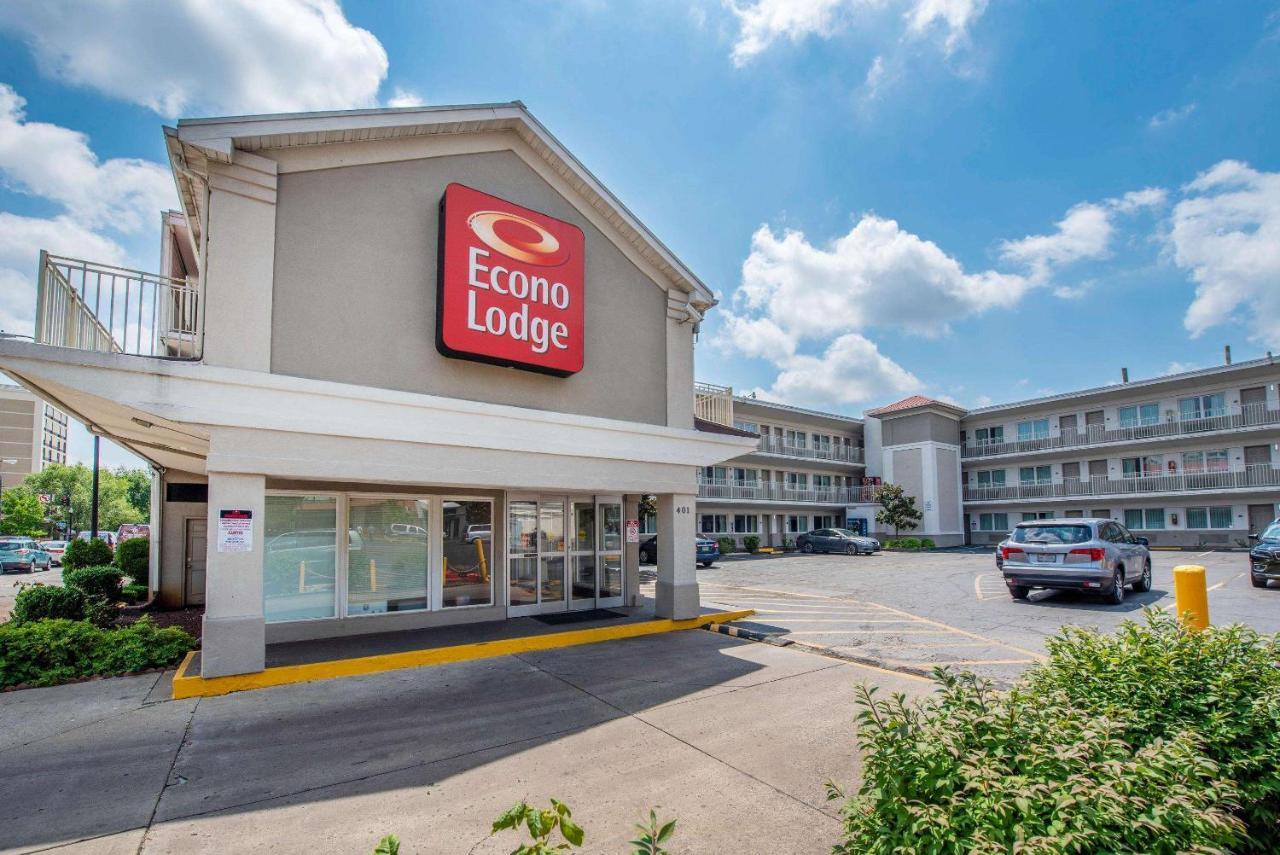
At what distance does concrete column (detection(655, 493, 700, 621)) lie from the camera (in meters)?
11.6

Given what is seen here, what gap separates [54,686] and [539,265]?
830 cm

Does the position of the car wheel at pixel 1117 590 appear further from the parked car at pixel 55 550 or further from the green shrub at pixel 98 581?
the parked car at pixel 55 550

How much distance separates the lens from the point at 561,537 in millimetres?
12578

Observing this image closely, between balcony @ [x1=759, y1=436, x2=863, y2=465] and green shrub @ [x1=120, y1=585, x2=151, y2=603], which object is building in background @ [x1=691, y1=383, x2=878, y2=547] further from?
green shrub @ [x1=120, y1=585, x2=151, y2=603]

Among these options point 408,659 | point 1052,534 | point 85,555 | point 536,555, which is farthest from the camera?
point 85,555

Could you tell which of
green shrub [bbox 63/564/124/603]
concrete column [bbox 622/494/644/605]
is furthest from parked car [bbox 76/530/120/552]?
concrete column [bbox 622/494/644/605]

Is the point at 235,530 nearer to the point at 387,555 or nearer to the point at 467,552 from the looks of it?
the point at 387,555

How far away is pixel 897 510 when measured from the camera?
38562 millimetres

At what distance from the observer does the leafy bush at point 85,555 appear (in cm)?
1674

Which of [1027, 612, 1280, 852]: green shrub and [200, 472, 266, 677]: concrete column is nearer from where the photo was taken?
[1027, 612, 1280, 852]: green shrub

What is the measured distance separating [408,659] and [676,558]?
16.1ft

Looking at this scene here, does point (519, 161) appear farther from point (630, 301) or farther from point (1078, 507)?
point (1078, 507)

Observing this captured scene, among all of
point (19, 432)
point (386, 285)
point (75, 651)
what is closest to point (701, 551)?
point (386, 285)

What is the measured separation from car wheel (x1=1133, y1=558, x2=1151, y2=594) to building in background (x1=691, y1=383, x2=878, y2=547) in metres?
20.3
